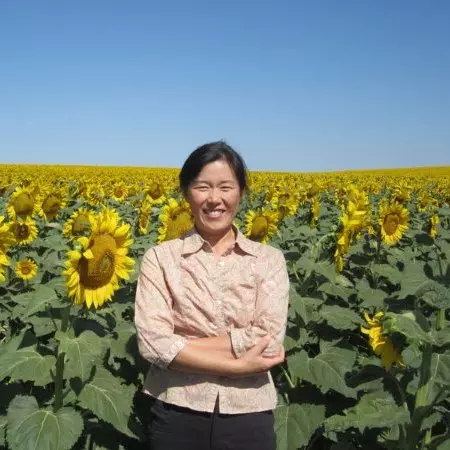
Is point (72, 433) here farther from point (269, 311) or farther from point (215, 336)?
point (269, 311)

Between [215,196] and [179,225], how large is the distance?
241cm

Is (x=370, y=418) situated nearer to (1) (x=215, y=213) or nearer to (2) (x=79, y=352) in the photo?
(1) (x=215, y=213)

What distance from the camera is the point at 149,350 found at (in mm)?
2297

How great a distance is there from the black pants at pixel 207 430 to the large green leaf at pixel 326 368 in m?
0.82

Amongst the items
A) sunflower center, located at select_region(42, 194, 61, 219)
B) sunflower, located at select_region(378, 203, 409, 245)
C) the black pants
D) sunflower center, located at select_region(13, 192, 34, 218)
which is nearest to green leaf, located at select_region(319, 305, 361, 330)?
the black pants

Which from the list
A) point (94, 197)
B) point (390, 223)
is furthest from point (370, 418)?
point (94, 197)

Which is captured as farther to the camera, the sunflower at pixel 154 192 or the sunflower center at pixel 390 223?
the sunflower at pixel 154 192

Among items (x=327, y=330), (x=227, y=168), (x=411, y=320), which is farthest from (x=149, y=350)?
(x=327, y=330)

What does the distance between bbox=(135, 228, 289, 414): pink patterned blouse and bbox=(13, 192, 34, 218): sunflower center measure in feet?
11.5

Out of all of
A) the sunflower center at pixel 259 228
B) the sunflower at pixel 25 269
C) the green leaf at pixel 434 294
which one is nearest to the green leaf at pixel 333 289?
the sunflower center at pixel 259 228

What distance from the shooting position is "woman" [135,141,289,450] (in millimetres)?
2301

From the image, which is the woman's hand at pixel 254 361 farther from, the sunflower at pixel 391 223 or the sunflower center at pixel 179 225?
the sunflower at pixel 391 223

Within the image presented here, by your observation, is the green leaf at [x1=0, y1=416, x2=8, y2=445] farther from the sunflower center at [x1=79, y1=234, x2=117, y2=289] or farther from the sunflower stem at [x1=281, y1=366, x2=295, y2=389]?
the sunflower stem at [x1=281, y1=366, x2=295, y2=389]

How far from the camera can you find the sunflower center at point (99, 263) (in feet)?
8.19
